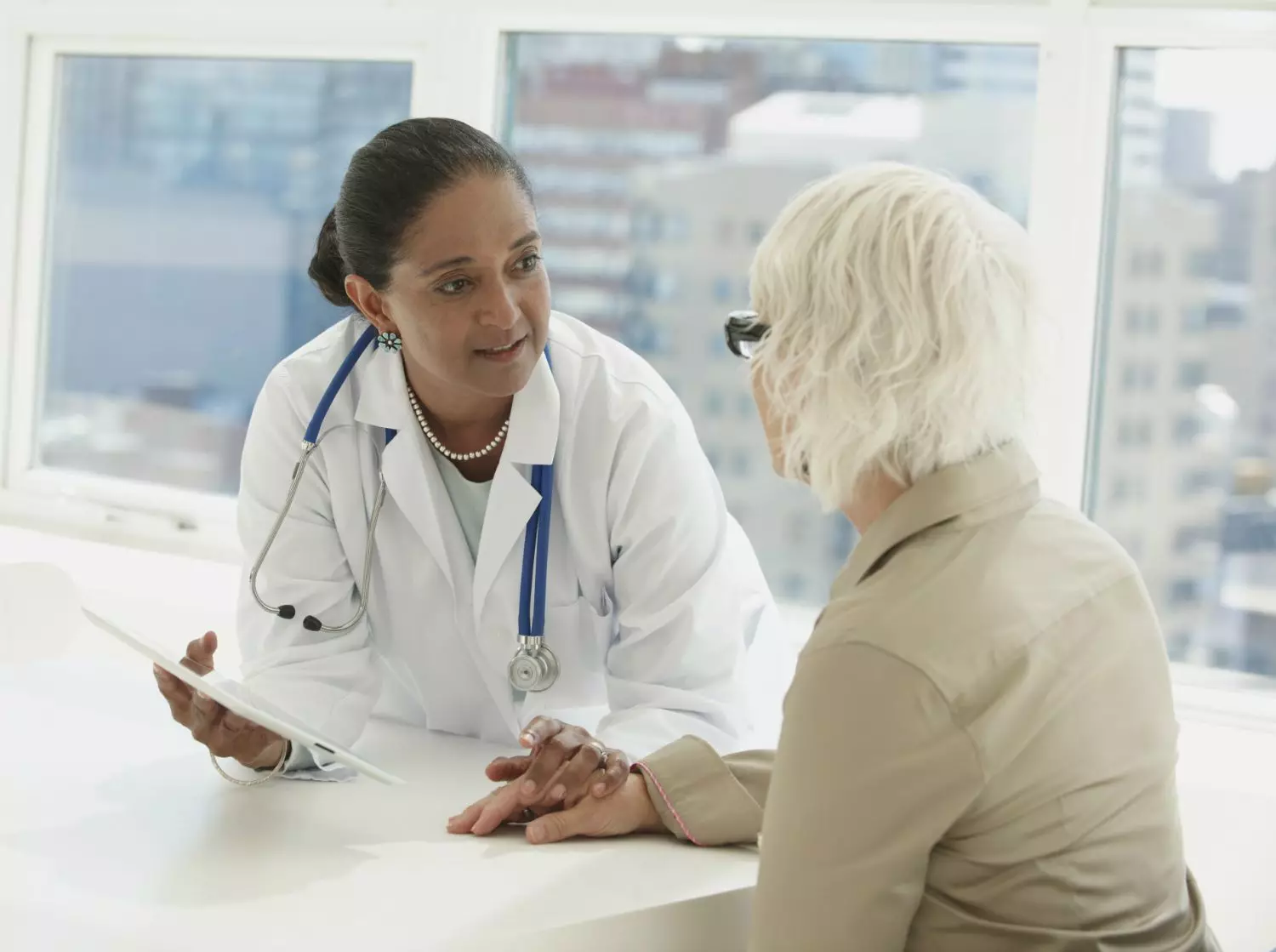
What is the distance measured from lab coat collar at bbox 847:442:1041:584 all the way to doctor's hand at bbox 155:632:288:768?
78cm

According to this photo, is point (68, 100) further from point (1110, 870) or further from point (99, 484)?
point (1110, 870)

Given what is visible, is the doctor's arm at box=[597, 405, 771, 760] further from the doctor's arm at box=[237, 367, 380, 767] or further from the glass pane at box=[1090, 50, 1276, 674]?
the glass pane at box=[1090, 50, 1276, 674]

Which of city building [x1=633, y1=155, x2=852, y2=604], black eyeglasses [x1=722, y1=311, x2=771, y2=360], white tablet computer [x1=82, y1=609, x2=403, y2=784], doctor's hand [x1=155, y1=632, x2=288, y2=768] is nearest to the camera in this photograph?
black eyeglasses [x1=722, y1=311, x2=771, y2=360]

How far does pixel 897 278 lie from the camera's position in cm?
107

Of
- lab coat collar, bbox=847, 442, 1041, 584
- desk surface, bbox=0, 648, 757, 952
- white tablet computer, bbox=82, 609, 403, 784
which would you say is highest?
lab coat collar, bbox=847, 442, 1041, 584

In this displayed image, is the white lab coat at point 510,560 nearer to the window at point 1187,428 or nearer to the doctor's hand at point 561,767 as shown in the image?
the doctor's hand at point 561,767

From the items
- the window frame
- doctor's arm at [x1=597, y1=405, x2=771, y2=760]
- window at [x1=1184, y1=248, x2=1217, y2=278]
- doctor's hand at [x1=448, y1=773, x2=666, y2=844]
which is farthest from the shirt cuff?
the window frame

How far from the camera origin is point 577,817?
4.87 feet

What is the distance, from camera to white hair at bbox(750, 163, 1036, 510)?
1072 millimetres

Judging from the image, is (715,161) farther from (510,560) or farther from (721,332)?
(510,560)

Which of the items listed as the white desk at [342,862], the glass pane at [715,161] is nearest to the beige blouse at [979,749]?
the white desk at [342,862]

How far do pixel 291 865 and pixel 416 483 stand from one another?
1.68ft

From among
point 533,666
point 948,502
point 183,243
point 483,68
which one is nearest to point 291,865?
point 533,666

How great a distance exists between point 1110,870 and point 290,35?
7.75 feet
